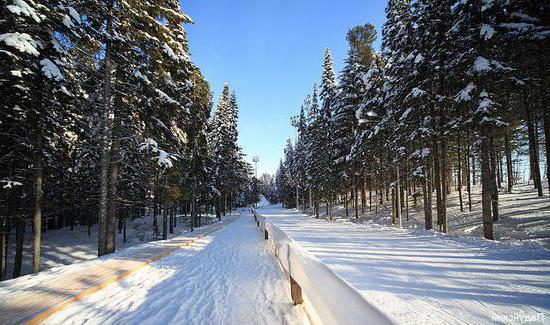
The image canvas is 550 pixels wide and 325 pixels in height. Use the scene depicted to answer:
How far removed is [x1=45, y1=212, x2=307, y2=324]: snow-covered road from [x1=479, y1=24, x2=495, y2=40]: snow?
11408 mm

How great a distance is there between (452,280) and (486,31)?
9837 millimetres

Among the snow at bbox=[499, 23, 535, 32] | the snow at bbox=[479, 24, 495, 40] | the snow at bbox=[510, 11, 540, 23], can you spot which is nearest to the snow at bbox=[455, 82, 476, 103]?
the snow at bbox=[479, 24, 495, 40]

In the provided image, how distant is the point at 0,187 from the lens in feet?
35.0

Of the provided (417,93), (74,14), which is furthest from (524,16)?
(74,14)

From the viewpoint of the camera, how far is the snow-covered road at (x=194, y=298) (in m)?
4.66

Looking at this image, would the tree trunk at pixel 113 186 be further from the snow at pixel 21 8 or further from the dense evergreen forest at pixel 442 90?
the dense evergreen forest at pixel 442 90

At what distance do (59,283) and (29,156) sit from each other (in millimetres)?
7609

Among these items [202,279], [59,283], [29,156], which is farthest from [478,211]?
[29,156]

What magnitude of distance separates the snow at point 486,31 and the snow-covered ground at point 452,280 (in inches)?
299

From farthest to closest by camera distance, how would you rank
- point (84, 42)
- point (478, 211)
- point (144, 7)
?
point (478, 211)
point (144, 7)
point (84, 42)

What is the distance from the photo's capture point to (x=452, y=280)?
231 inches

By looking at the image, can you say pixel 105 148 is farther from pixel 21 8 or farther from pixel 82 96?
pixel 21 8

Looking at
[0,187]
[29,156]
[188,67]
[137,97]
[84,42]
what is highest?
[188,67]

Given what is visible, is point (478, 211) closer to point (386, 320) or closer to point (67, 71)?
point (386, 320)
